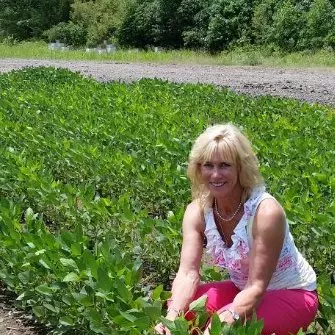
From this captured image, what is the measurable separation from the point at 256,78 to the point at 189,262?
51.0ft

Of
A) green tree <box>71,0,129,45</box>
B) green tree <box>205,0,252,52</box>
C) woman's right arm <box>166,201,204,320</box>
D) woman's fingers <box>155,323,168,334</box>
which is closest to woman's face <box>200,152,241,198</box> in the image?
woman's right arm <box>166,201,204,320</box>

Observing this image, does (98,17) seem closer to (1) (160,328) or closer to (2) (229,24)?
(2) (229,24)

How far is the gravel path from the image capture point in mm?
14336

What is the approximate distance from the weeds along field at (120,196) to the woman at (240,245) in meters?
0.13

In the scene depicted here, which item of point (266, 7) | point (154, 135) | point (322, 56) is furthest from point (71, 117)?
point (266, 7)

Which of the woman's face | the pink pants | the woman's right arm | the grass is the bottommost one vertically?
the grass

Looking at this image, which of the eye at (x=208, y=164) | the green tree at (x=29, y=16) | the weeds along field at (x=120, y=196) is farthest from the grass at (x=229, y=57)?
the eye at (x=208, y=164)

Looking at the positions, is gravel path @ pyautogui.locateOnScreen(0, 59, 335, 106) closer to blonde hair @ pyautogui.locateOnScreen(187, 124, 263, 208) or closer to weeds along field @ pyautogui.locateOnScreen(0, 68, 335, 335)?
weeds along field @ pyautogui.locateOnScreen(0, 68, 335, 335)

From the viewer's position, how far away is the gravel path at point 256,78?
14336mm

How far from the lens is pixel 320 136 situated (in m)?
6.78

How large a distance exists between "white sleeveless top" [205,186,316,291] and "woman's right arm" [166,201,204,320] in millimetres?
63

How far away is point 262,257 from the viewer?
10.3 feet

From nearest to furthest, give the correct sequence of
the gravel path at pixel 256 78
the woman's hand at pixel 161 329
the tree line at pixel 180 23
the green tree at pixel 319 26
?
the woman's hand at pixel 161 329 < the gravel path at pixel 256 78 < the green tree at pixel 319 26 < the tree line at pixel 180 23

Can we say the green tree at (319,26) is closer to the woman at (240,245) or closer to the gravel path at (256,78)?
the gravel path at (256,78)
